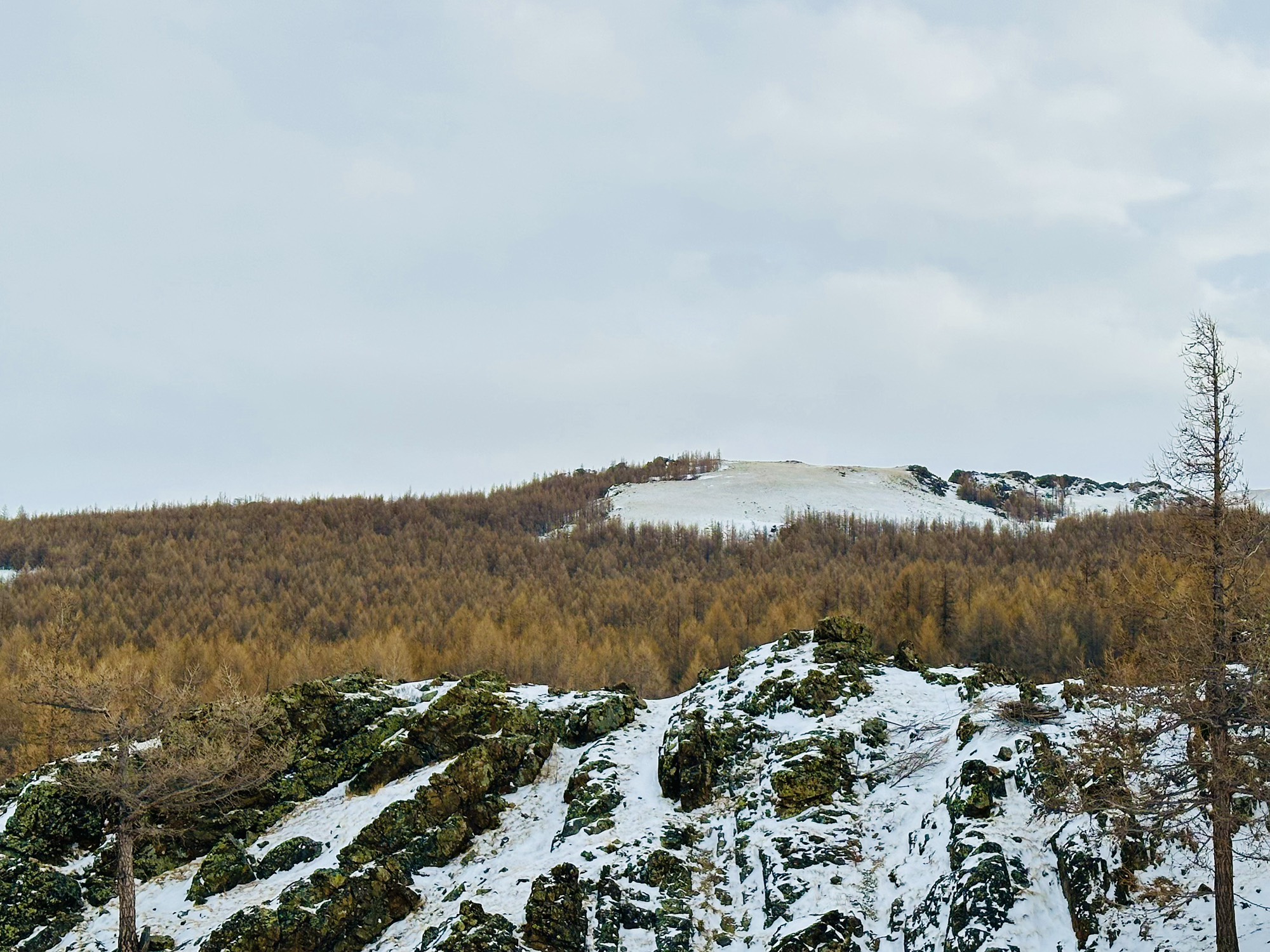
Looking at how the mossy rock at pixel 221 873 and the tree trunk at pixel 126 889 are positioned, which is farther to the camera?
the mossy rock at pixel 221 873

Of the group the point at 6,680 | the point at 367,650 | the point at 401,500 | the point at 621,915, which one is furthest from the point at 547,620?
the point at 401,500

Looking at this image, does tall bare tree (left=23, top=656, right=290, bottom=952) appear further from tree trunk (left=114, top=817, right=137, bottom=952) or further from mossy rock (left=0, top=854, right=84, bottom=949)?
mossy rock (left=0, top=854, right=84, bottom=949)

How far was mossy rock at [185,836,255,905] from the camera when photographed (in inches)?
1002

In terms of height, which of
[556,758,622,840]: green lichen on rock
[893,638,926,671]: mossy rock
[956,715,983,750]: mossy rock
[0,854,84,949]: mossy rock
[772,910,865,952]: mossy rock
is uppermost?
[893,638,926,671]: mossy rock

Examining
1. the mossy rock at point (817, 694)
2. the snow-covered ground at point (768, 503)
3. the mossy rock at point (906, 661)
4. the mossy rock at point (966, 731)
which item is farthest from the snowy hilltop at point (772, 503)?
the mossy rock at point (966, 731)

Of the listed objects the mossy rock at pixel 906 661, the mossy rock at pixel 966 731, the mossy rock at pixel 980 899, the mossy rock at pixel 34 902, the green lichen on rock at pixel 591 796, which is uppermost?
the mossy rock at pixel 906 661

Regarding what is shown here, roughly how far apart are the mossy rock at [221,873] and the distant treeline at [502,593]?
13.1 meters

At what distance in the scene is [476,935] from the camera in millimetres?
20812

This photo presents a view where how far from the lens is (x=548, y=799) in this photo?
93.9 feet

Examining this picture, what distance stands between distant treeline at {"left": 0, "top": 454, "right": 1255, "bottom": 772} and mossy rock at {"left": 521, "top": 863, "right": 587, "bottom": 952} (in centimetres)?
1569

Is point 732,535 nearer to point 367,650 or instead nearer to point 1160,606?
point 367,650

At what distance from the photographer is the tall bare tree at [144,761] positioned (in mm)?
24406

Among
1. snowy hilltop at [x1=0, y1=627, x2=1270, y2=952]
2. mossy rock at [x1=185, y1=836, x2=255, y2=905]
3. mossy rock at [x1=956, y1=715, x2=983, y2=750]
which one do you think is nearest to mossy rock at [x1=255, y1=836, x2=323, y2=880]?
snowy hilltop at [x1=0, y1=627, x2=1270, y2=952]

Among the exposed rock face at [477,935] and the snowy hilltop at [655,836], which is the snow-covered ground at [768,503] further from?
the exposed rock face at [477,935]
